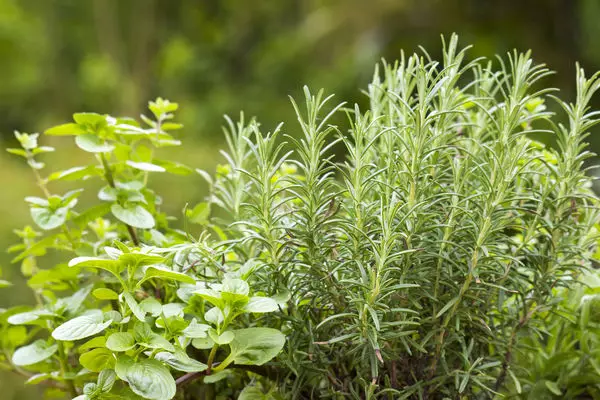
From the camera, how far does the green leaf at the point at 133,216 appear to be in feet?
1.68

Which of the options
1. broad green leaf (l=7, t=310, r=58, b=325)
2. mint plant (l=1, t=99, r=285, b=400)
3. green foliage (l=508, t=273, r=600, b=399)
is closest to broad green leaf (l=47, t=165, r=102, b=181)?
mint plant (l=1, t=99, r=285, b=400)

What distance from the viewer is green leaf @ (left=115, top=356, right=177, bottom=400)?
38 centimetres

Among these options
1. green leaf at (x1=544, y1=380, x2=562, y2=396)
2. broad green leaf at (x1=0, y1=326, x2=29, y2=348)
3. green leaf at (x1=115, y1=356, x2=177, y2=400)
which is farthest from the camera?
broad green leaf at (x1=0, y1=326, x2=29, y2=348)

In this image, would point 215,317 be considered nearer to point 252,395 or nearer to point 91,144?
point 252,395

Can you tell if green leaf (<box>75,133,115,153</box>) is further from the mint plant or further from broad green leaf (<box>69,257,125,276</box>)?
broad green leaf (<box>69,257,125,276</box>)

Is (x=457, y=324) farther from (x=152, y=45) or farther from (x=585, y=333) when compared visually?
(x=152, y=45)

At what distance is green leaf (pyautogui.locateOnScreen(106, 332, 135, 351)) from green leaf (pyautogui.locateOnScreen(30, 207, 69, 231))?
18 centimetres

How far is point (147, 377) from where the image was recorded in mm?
386

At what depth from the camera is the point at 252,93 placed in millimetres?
5504

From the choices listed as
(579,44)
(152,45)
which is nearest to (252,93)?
(152,45)

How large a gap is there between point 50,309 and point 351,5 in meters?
3.77

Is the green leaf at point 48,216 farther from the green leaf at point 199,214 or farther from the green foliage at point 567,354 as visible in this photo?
the green foliage at point 567,354

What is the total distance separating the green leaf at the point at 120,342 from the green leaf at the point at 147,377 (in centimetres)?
1

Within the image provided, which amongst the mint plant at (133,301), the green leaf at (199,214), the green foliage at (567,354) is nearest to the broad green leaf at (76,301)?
the mint plant at (133,301)
